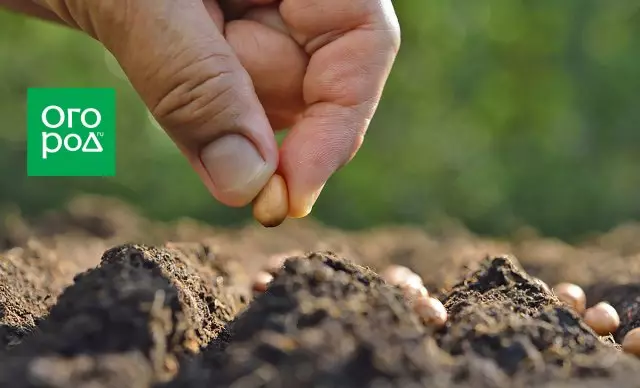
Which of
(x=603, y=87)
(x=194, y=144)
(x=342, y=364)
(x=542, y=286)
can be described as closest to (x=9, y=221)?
(x=194, y=144)

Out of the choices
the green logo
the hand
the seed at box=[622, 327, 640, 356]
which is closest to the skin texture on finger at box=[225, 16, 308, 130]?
the hand

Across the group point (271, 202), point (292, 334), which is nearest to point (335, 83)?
point (271, 202)

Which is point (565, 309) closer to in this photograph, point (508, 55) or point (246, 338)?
point (246, 338)

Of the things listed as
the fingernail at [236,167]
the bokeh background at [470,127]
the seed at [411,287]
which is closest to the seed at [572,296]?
the seed at [411,287]

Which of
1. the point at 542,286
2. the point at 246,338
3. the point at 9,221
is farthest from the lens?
the point at 9,221

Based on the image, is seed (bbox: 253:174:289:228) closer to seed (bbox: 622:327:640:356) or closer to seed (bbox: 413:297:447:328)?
seed (bbox: 413:297:447:328)

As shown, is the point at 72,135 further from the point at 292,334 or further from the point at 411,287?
the point at 292,334
